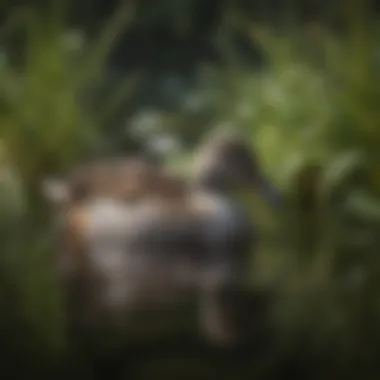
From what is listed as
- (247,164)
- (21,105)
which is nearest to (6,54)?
(21,105)

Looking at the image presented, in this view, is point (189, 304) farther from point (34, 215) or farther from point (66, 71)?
point (66, 71)

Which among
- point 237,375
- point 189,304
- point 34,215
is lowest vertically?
point 237,375

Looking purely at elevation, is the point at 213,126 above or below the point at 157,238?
above

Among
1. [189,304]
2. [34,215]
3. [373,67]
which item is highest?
[373,67]

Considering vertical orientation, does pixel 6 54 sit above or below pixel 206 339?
above

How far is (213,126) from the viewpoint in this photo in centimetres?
139

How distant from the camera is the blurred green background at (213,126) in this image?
1332 mm

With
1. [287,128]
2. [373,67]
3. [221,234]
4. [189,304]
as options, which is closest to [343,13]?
[373,67]

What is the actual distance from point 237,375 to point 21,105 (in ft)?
1.83

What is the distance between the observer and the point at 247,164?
1.38 metres

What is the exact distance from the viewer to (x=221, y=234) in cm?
136

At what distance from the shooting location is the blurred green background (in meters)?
1.33

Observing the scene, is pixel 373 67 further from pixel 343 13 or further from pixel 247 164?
pixel 247 164

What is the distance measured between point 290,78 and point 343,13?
Answer: 0.14 meters
